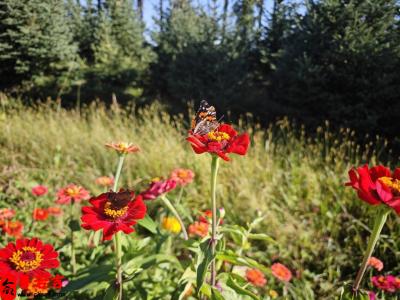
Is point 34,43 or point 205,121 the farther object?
point 34,43

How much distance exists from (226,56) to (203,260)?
25.0 ft

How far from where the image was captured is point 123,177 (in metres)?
3.30

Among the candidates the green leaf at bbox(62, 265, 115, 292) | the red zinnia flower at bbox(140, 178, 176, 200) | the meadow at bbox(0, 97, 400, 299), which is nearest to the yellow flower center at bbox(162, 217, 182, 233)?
the meadow at bbox(0, 97, 400, 299)

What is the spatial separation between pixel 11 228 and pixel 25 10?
15.1 ft

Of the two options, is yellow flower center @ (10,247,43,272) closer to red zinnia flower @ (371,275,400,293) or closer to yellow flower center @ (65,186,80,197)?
yellow flower center @ (65,186,80,197)

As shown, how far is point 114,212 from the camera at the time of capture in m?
0.85

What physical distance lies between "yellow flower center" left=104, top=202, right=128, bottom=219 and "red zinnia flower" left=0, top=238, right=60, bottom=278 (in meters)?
0.19

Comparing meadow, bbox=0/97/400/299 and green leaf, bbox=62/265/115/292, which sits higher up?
green leaf, bbox=62/265/115/292

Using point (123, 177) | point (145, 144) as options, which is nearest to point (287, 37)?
point (145, 144)

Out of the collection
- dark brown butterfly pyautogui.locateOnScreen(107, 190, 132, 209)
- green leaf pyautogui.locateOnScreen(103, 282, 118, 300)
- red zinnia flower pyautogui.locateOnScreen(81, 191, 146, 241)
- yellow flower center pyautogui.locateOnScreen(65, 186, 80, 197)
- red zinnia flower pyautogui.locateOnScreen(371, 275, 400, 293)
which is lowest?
red zinnia flower pyautogui.locateOnScreen(371, 275, 400, 293)

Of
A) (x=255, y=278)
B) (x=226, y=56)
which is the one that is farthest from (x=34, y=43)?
(x=255, y=278)

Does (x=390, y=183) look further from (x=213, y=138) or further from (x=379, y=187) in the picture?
(x=213, y=138)

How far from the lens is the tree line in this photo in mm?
5238

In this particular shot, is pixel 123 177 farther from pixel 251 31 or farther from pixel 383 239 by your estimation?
pixel 251 31
